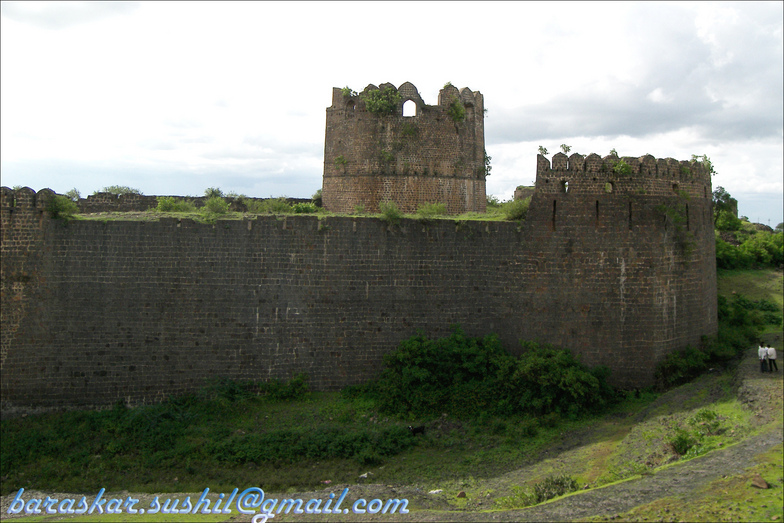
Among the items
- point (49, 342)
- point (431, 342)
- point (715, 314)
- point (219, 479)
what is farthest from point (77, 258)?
point (715, 314)

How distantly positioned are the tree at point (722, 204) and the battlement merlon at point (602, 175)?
13.5m

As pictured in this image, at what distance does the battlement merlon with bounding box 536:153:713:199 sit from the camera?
14250mm

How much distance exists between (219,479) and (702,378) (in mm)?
10903

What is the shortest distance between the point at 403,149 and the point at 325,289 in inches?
261

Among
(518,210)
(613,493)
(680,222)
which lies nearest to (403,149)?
(518,210)

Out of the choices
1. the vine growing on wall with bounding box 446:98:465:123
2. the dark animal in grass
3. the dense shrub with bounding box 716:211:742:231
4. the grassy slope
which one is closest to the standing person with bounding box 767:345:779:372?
the grassy slope

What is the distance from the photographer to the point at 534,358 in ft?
44.2

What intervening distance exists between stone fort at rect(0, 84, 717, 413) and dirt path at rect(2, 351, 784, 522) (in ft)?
11.1

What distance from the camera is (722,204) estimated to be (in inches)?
1028

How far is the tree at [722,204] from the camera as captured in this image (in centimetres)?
2595

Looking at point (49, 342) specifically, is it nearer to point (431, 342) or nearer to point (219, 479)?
point (219, 479)

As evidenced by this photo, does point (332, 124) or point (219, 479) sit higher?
point (332, 124)

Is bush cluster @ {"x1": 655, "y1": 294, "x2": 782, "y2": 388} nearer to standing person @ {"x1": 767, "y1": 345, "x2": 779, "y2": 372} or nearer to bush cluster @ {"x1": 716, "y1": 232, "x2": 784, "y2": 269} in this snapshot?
standing person @ {"x1": 767, "y1": 345, "x2": 779, "y2": 372}

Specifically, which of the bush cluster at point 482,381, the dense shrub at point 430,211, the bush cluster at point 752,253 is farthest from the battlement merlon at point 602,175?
the bush cluster at point 752,253
